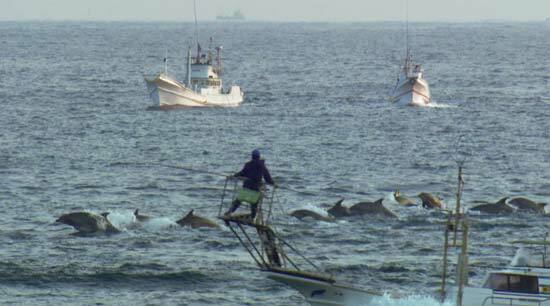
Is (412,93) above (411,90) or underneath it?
underneath

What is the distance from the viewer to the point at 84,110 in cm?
9525

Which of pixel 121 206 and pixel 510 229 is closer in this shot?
pixel 510 229

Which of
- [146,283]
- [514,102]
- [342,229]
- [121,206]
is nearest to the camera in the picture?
[146,283]

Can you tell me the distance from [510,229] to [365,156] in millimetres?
22873

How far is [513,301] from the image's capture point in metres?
31.5

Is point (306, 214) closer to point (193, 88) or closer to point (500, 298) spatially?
point (500, 298)

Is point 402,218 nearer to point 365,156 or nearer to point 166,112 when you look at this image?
point 365,156

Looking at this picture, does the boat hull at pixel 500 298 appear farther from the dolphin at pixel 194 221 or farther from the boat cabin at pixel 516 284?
the dolphin at pixel 194 221

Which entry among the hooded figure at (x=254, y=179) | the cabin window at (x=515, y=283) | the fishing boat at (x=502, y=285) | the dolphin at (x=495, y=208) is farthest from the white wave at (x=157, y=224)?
the cabin window at (x=515, y=283)

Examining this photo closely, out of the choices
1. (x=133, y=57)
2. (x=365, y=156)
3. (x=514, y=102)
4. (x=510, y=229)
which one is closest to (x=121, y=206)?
(x=510, y=229)

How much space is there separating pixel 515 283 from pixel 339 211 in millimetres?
17597

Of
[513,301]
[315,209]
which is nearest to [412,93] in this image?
[315,209]

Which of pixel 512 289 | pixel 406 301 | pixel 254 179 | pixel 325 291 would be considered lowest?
pixel 406 301

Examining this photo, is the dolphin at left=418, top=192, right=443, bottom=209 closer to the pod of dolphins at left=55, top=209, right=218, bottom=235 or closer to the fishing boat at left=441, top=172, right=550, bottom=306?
the pod of dolphins at left=55, top=209, right=218, bottom=235
